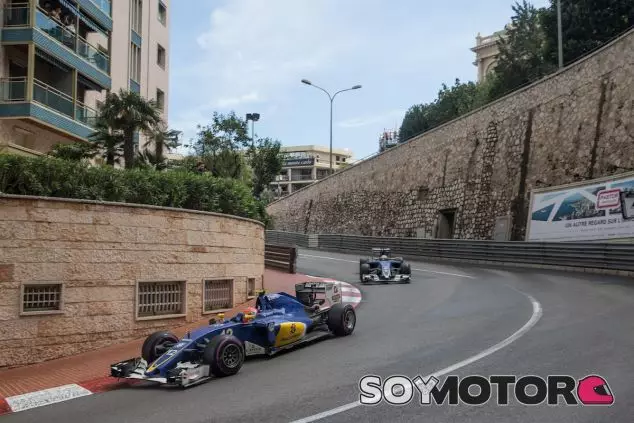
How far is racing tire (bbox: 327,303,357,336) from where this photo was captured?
9.80 metres

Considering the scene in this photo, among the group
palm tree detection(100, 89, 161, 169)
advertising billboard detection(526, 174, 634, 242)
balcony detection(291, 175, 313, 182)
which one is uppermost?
balcony detection(291, 175, 313, 182)

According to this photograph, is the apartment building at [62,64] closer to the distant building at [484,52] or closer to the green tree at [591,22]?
the green tree at [591,22]

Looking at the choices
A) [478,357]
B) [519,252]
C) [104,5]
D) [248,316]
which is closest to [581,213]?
[519,252]

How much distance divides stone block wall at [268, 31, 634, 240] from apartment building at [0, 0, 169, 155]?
62.6ft

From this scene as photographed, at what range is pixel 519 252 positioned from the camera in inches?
960

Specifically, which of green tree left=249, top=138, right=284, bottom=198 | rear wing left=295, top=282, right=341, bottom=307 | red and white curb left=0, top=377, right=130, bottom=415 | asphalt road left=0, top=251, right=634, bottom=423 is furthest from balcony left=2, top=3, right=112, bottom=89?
green tree left=249, top=138, right=284, bottom=198

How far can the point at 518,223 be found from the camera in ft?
92.9

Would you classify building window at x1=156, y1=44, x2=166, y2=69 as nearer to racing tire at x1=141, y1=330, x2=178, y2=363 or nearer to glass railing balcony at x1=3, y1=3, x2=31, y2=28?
glass railing balcony at x1=3, y1=3, x2=31, y2=28

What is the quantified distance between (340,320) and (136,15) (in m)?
25.9

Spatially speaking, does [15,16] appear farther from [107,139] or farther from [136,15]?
[136,15]

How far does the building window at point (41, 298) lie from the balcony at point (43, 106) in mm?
11790

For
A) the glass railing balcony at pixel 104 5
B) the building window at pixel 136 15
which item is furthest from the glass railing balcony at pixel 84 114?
the building window at pixel 136 15

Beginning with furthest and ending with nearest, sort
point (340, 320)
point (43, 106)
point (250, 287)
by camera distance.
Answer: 1. point (43, 106)
2. point (250, 287)
3. point (340, 320)

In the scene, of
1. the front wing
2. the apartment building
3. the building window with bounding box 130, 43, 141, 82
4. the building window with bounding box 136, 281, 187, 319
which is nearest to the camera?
the front wing
